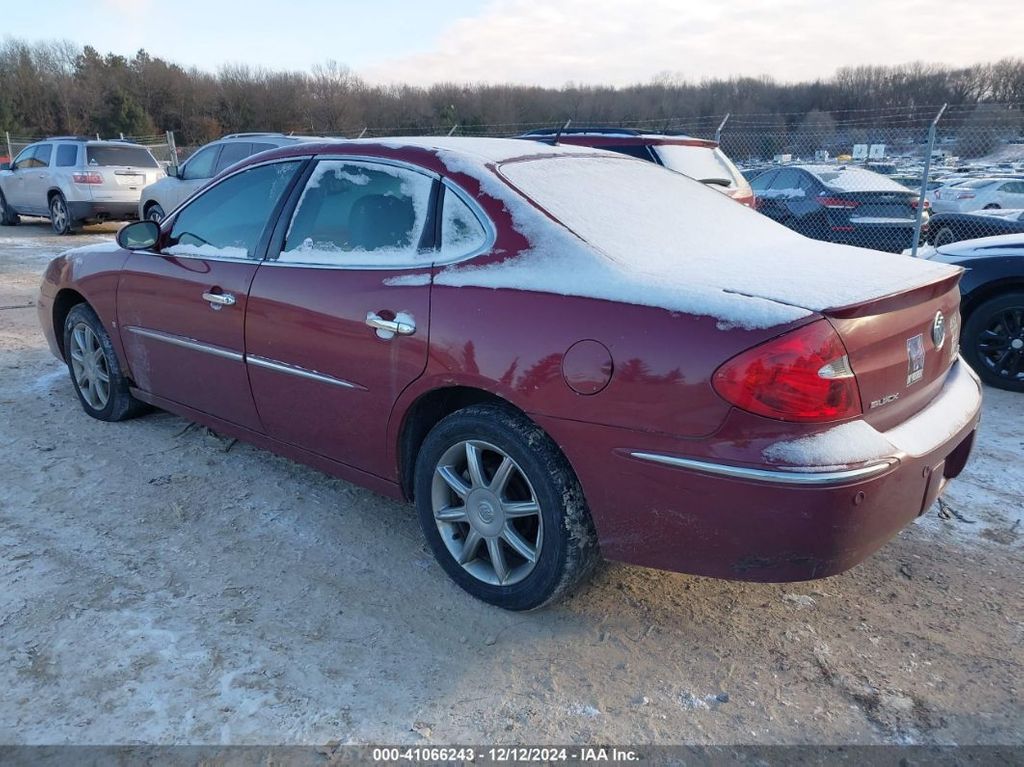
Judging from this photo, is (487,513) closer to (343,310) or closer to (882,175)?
(343,310)

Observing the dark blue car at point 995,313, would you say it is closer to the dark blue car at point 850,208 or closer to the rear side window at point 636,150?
the rear side window at point 636,150

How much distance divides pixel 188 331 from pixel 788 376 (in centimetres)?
285

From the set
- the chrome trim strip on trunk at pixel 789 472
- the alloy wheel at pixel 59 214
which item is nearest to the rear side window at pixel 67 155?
the alloy wheel at pixel 59 214

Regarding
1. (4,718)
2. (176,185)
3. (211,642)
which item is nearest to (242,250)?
(211,642)

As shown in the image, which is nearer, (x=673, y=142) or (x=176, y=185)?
(x=673, y=142)

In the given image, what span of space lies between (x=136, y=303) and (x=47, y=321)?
49.6 inches

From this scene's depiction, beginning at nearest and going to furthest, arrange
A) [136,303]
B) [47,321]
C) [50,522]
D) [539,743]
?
[539,743] → [50,522] → [136,303] → [47,321]

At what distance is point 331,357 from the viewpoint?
299 centimetres

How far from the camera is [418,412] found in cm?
284

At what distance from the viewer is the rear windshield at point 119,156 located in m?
13.7

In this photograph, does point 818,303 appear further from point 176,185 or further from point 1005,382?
point 176,185

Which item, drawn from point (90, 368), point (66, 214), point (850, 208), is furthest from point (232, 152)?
point (850, 208)

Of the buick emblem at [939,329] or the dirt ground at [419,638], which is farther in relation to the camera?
the buick emblem at [939,329]

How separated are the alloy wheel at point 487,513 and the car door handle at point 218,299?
1349 millimetres
